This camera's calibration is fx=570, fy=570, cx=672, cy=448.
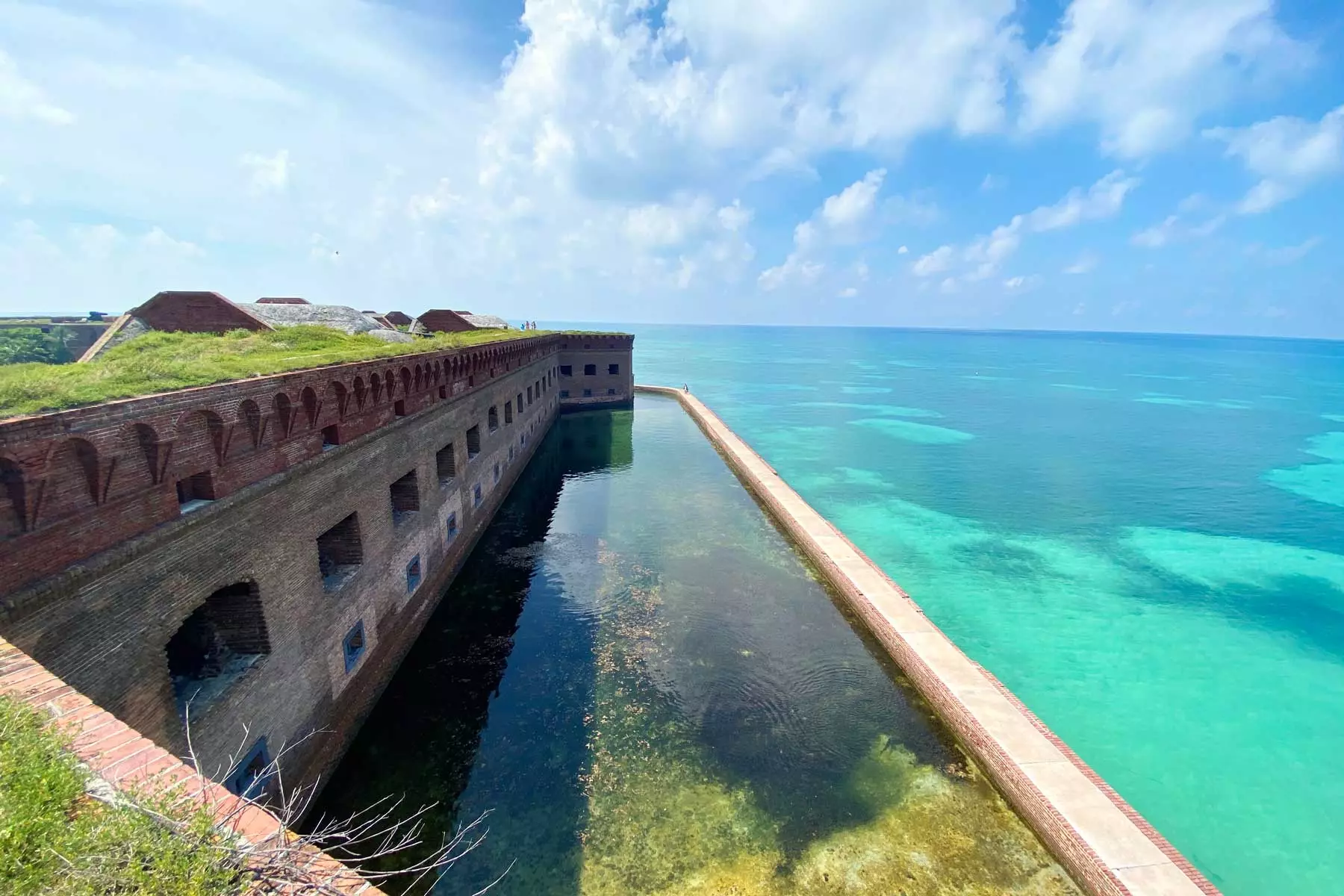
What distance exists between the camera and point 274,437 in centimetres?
712

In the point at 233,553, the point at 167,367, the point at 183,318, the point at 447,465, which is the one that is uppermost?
the point at 183,318

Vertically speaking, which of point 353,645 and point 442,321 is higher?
point 442,321

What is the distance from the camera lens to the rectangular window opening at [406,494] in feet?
39.2

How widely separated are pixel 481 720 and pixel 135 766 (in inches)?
281

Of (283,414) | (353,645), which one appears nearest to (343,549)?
(353,645)

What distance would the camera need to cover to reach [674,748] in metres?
9.23

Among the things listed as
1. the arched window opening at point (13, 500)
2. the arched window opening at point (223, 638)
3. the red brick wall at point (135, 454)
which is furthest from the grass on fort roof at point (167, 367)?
the arched window opening at point (223, 638)

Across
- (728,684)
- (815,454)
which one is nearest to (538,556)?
(728,684)

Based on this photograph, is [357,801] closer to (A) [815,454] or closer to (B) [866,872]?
(B) [866,872]

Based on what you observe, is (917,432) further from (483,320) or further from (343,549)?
(343,549)

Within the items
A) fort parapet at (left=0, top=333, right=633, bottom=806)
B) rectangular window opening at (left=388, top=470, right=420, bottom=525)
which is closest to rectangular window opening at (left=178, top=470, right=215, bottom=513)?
fort parapet at (left=0, top=333, right=633, bottom=806)

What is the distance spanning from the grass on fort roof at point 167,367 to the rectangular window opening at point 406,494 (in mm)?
2620

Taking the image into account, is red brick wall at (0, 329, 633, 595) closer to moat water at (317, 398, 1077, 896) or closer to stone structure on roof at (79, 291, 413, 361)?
moat water at (317, 398, 1077, 896)

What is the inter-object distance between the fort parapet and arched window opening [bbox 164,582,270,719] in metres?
0.02
